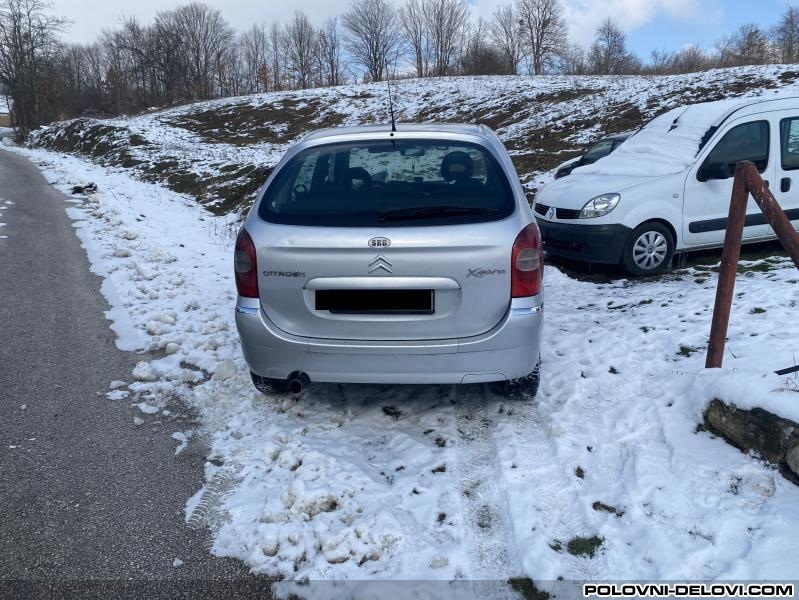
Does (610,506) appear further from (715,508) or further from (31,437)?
(31,437)

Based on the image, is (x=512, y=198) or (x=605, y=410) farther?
(x=605, y=410)

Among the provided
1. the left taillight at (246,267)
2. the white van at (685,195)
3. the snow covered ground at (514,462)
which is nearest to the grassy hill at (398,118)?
the white van at (685,195)

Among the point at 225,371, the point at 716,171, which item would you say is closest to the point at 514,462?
the point at 225,371

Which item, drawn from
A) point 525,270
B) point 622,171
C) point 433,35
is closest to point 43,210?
point 622,171

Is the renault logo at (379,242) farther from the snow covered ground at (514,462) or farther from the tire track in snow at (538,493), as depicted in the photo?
the tire track in snow at (538,493)

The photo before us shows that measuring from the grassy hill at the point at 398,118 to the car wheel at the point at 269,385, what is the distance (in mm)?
8662

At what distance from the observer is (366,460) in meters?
3.28

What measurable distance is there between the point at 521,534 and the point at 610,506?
1.61ft

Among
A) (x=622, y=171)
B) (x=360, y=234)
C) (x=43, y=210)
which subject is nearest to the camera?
(x=360, y=234)

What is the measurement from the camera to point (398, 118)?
93.3 ft

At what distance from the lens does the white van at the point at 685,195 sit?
664 centimetres

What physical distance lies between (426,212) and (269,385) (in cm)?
156

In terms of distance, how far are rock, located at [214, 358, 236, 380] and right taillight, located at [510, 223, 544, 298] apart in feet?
7.23

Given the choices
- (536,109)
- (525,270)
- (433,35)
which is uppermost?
(433,35)
